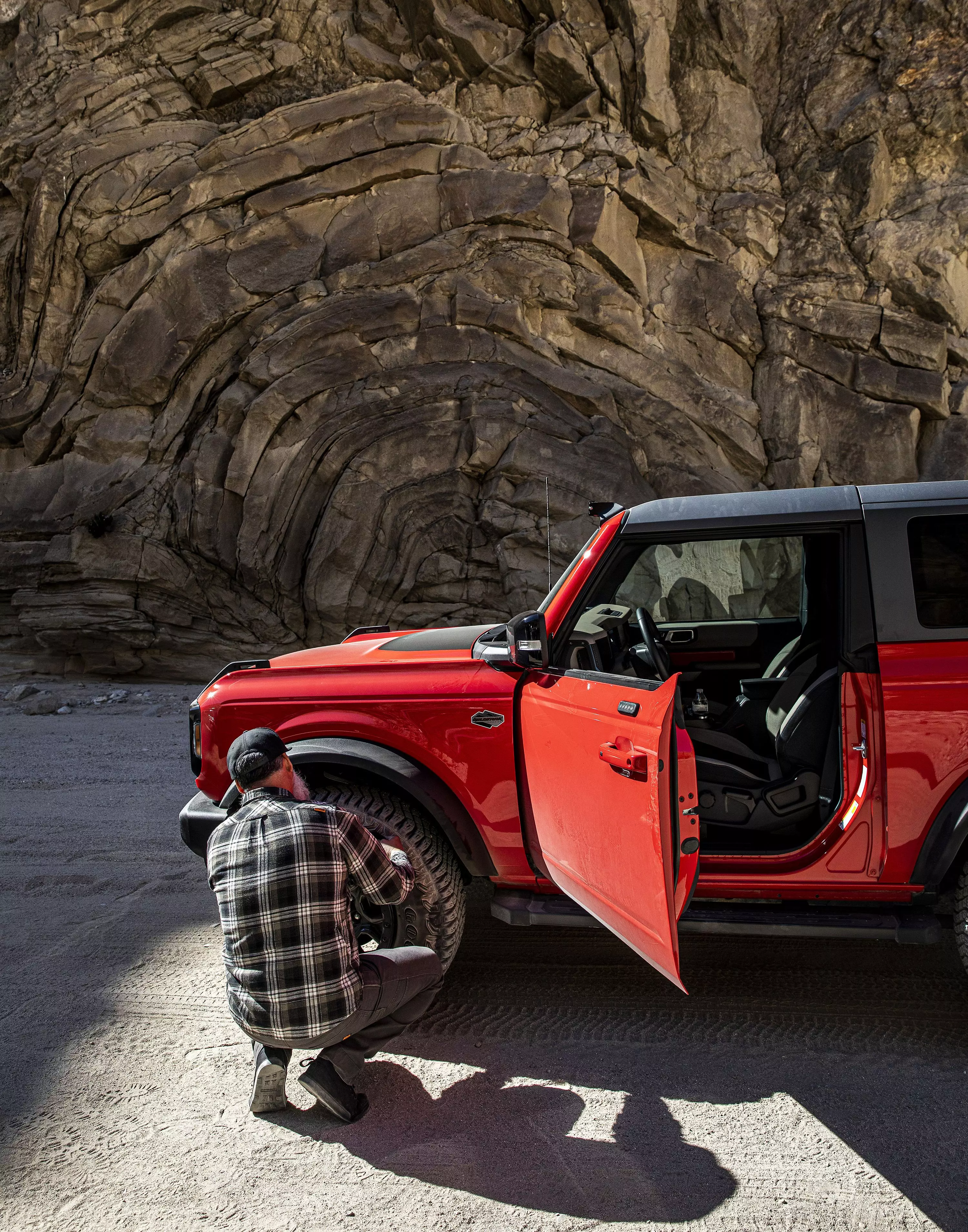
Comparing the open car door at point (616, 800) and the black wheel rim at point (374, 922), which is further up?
the open car door at point (616, 800)

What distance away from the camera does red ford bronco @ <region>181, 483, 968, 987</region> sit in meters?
2.67

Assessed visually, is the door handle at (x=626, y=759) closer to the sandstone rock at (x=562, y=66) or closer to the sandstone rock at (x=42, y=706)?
the sandstone rock at (x=42, y=706)

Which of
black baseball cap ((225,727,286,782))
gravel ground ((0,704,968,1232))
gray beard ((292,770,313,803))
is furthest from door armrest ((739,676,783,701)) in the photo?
black baseball cap ((225,727,286,782))

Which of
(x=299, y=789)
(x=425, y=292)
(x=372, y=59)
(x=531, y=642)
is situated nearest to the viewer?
(x=299, y=789)

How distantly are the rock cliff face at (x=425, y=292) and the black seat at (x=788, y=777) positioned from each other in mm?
9182

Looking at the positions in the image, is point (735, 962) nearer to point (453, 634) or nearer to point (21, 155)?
point (453, 634)

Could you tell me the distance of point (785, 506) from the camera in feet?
10.1

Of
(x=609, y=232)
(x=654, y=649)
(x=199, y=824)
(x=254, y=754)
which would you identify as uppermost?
(x=609, y=232)

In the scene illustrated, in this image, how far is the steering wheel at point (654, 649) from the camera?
3.07 m

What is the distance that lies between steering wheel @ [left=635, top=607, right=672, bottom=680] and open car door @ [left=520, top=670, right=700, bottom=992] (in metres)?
0.33

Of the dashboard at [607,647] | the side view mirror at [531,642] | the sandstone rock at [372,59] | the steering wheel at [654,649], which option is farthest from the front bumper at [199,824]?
the sandstone rock at [372,59]

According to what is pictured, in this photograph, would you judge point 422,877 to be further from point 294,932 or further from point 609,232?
point 609,232

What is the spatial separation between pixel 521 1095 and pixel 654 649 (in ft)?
5.12

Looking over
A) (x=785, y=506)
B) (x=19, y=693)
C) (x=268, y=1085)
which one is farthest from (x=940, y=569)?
(x=19, y=693)
